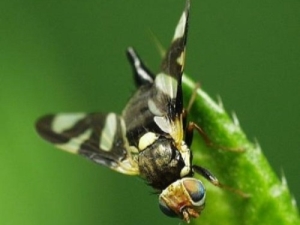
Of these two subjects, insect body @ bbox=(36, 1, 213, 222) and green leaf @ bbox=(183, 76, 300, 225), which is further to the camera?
insect body @ bbox=(36, 1, 213, 222)

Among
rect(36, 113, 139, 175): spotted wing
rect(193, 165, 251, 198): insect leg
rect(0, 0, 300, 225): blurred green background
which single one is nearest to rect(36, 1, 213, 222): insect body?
rect(36, 113, 139, 175): spotted wing

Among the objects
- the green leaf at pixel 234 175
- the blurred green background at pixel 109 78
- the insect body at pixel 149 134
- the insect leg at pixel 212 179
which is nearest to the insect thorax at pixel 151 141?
the insect body at pixel 149 134

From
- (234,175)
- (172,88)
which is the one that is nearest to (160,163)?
(172,88)

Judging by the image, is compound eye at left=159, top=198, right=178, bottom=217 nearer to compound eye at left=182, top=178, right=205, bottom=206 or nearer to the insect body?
the insect body

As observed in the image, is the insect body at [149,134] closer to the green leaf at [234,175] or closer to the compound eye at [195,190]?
the compound eye at [195,190]

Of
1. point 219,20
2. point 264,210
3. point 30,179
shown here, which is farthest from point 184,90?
point 219,20

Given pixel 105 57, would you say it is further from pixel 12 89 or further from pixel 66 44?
pixel 12 89
